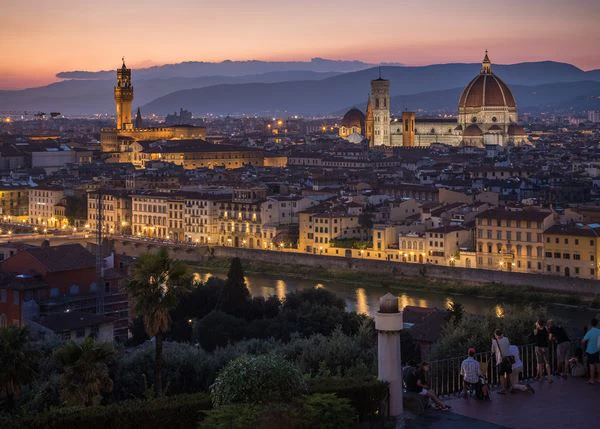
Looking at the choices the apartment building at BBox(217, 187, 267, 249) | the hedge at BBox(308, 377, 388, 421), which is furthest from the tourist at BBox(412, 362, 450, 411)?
the apartment building at BBox(217, 187, 267, 249)

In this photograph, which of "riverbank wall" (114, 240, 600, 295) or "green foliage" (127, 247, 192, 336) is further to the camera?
"riverbank wall" (114, 240, 600, 295)

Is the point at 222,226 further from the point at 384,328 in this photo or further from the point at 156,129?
the point at 156,129

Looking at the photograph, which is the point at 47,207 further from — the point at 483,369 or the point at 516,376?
the point at 516,376

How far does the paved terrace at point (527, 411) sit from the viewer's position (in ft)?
19.3

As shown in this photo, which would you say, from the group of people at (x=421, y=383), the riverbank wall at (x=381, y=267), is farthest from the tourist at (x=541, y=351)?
the riverbank wall at (x=381, y=267)

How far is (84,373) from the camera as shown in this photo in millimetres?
7500

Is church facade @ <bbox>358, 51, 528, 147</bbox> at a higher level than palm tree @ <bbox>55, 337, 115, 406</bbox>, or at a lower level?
higher

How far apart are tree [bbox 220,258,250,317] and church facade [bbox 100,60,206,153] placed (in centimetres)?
4361

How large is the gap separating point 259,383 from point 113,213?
28.5 meters

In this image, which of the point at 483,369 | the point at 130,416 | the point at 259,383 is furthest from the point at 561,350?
the point at 130,416

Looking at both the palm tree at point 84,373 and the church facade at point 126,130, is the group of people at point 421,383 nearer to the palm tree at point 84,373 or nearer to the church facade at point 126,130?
the palm tree at point 84,373

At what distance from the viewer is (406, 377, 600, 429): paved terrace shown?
5.89 metres

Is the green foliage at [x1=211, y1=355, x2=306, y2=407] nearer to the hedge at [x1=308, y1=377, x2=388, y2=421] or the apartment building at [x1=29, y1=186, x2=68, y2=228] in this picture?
the hedge at [x1=308, y1=377, x2=388, y2=421]

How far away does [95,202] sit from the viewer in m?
33.7
